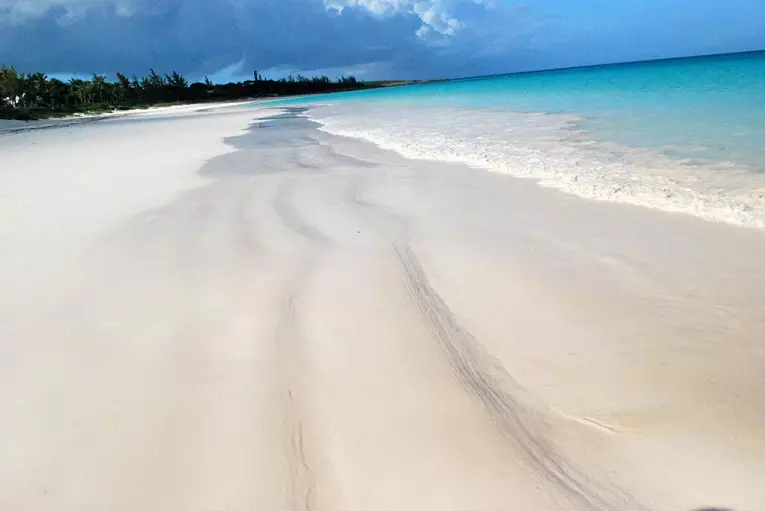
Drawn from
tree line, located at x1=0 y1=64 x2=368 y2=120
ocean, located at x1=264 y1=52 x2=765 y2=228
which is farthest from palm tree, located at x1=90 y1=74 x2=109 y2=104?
ocean, located at x1=264 y1=52 x2=765 y2=228

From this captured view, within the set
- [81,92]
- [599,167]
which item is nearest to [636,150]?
[599,167]

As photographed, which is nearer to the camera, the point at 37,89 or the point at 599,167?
the point at 599,167

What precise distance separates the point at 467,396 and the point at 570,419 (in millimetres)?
439

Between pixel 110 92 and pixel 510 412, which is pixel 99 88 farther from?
pixel 510 412

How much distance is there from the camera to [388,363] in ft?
7.89

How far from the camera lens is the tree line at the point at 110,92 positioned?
4700 centimetres

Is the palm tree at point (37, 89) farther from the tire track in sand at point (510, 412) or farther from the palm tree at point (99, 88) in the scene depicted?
the tire track in sand at point (510, 412)

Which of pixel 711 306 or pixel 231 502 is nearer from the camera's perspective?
pixel 231 502

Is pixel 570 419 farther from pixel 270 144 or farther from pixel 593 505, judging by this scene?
pixel 270 144

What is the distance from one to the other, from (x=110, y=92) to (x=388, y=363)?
79.8m

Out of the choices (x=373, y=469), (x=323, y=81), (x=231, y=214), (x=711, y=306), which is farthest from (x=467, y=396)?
(x=323, y=81)

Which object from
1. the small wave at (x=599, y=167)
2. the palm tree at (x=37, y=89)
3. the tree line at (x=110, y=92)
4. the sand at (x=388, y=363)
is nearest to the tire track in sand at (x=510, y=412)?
the sand at (x=388, y=363)

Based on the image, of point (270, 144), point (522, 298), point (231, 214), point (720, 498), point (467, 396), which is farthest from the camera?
point (270, 144)

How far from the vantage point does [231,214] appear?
5.14 meters
